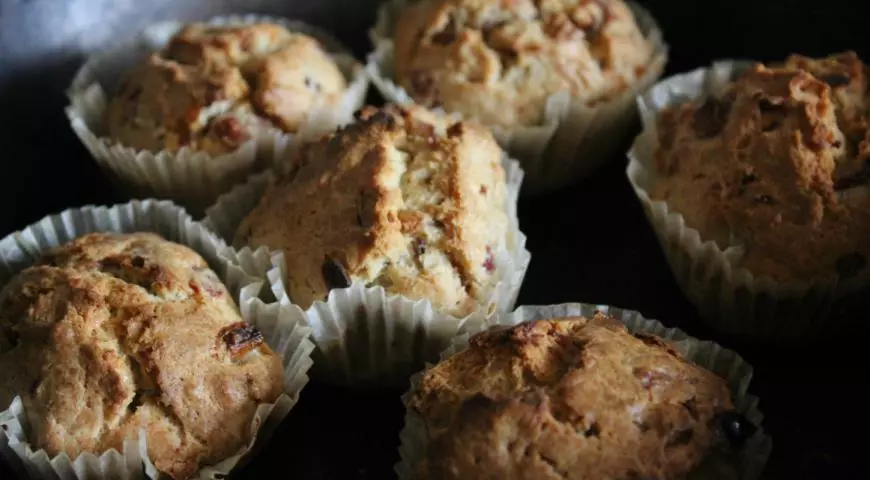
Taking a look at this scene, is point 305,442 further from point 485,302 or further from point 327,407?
point 485,302

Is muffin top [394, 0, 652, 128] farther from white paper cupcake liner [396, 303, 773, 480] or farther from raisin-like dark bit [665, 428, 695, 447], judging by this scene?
raisin-like dark bit [665, 428, 695, 447]

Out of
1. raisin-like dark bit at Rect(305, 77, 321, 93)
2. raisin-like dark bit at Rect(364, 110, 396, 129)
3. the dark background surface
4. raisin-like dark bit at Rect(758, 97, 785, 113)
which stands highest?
raisin-like dark bit at Rect(364, 110, 396, 129)

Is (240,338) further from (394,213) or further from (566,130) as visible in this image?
(566,130)

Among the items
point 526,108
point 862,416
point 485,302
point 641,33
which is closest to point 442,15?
point 526,108

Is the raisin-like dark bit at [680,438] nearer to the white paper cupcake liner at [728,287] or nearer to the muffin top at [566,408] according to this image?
the muffin top at [566,408]

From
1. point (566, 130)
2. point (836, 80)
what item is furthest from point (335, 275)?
point (836, 80)

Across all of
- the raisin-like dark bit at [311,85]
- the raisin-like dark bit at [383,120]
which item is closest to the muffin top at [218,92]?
the raisin-like dark bit at [311,85]

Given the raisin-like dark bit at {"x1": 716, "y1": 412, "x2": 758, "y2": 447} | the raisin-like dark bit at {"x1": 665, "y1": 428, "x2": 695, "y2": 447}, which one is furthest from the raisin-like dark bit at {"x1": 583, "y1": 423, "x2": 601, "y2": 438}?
the raisin-like dark bit at {"x1": 716, "y1": 412, "x2": 758, "y2": 447}
